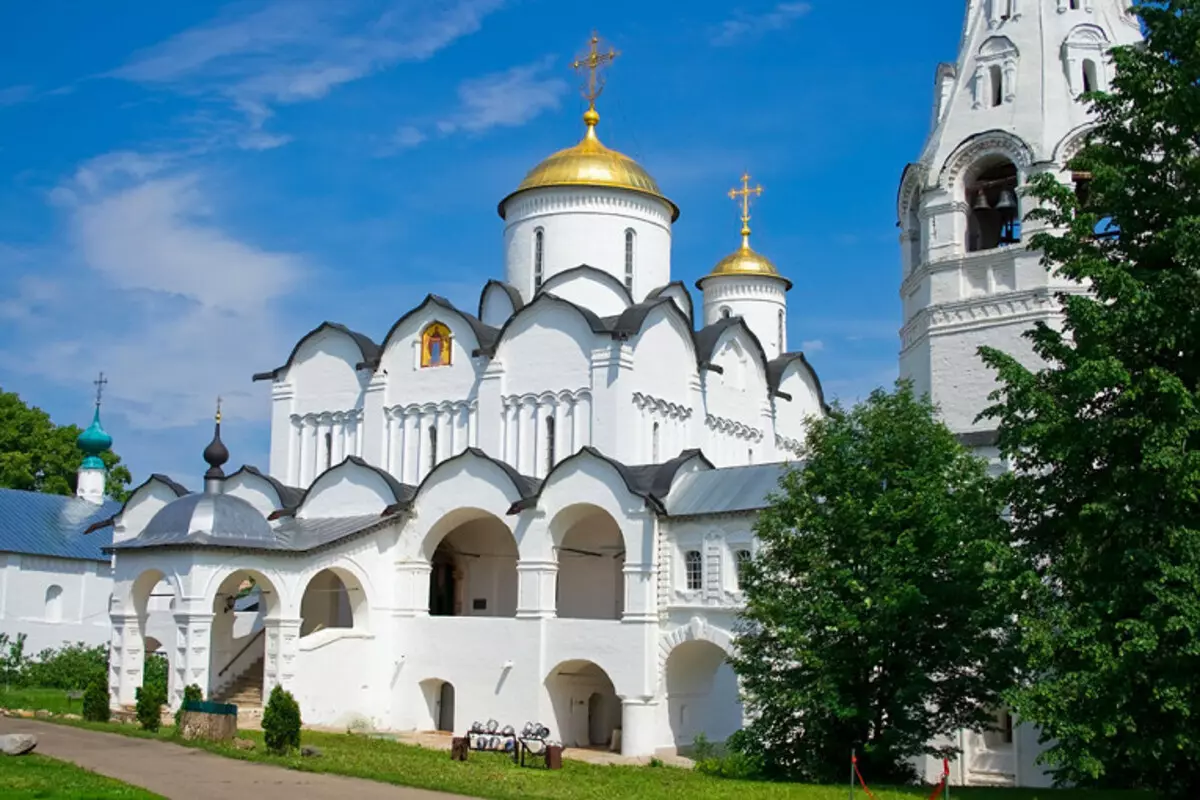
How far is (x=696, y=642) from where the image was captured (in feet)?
70.2

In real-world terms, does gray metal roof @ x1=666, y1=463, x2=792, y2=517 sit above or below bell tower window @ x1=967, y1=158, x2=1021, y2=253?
below

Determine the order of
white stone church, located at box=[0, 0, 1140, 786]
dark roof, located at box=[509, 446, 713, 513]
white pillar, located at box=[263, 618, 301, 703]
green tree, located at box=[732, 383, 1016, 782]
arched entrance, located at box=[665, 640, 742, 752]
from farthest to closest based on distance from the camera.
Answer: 1. white pillar, located at box=[263, 618, 301, 703]
2. dark roof, located at box=[509, 446, 713, 513]
3. arched entrance, located at box=[665, 640, 742, 752]
4. white stone church, located at box=[0, 0, 1140, 786]
5. green tree, located at box=[732, 383, 1016, 782]

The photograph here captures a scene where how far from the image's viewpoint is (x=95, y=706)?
19.1 meters

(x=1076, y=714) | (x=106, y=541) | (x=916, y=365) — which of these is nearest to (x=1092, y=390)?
(x=1076, y=714)

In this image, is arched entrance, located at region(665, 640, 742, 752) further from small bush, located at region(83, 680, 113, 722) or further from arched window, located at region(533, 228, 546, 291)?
arched window, located at region(533, 228, 546, 291)

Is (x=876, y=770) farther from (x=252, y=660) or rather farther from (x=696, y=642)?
(x=252, y=660)

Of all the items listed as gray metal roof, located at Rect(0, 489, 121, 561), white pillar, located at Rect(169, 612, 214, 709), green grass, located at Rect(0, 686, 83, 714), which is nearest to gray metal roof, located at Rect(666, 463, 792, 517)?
white pillar, located at Rect(169, 612, 214, 709)

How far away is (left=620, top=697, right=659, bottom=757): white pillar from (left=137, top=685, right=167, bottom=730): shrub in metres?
7.29

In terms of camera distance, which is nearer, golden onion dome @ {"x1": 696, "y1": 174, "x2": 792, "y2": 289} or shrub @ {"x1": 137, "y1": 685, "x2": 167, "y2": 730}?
shrub @ {"x1": 137, "y1": 685, "x2": 167, "y2": 730}

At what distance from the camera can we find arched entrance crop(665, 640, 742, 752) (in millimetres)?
21672

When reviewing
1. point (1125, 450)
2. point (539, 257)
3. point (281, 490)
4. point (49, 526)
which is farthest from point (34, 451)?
point (1125, 450)

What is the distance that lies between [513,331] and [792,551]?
10.8 m

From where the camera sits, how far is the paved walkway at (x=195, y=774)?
1204cm

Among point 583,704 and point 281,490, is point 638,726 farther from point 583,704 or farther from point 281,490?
point 281,490
